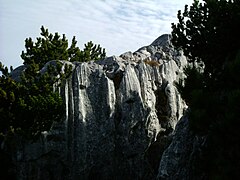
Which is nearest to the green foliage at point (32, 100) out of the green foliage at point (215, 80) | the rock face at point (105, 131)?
the rock face at point (105, 131)

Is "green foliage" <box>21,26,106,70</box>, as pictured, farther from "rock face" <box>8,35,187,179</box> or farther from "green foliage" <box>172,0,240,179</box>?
"green foliage" <box>172,0,240,179</box>

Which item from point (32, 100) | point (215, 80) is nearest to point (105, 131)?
point (32, 100)

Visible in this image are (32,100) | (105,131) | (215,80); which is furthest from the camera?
(105,131)

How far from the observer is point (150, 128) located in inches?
904

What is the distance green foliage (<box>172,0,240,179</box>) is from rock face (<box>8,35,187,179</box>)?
795 centimetres

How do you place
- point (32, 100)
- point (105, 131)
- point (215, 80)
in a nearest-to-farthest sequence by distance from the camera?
point (215, 80) < point (32, 100) < point (105, 131)

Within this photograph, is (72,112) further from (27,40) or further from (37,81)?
(27,40)

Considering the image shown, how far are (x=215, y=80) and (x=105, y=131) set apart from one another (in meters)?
11.4

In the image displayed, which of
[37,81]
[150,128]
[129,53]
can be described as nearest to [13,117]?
[37,81]

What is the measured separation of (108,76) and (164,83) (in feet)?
15.1

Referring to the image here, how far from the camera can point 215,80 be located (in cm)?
1209

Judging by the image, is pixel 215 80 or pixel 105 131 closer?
pixel 215 80

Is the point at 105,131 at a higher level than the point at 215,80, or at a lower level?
lower

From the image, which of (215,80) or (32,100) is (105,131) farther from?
(215,80)
